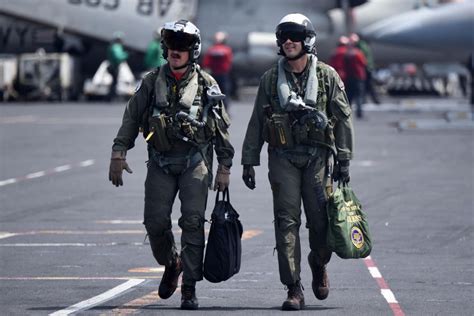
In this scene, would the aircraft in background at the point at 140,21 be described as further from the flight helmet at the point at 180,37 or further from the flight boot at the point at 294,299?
the flight boot at the point at 294,299

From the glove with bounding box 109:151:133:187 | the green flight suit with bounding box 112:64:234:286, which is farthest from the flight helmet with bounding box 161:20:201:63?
the glove with bounding box 109:151:133:187

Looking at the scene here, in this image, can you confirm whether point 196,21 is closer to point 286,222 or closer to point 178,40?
point 178,40

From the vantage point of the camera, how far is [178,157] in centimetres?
948

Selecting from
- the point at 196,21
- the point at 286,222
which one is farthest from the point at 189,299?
the point at 196,21

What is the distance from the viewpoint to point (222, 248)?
372 inches

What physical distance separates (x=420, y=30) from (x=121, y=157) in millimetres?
21593

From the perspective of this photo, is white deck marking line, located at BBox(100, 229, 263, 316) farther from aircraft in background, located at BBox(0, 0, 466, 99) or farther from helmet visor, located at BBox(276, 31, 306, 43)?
aircraft in background, located at BBox(0, 0, 466, 99)

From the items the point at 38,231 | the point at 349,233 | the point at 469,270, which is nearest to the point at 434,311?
the point at 349,233

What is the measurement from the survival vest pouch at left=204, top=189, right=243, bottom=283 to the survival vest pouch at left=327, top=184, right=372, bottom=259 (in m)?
0.62

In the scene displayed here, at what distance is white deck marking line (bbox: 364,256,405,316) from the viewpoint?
30.6ft

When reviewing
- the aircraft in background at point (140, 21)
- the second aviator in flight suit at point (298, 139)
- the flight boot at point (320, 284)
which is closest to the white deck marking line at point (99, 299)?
the second aviator in flight suit at point (298, 139)

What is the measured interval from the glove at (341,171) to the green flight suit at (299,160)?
0.04m

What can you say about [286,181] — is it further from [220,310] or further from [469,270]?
[469,270]

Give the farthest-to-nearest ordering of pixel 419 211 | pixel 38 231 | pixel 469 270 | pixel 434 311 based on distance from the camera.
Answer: pixel 419 211 → pixel 38 231 → pixel 469 270 → pixel 434 311
